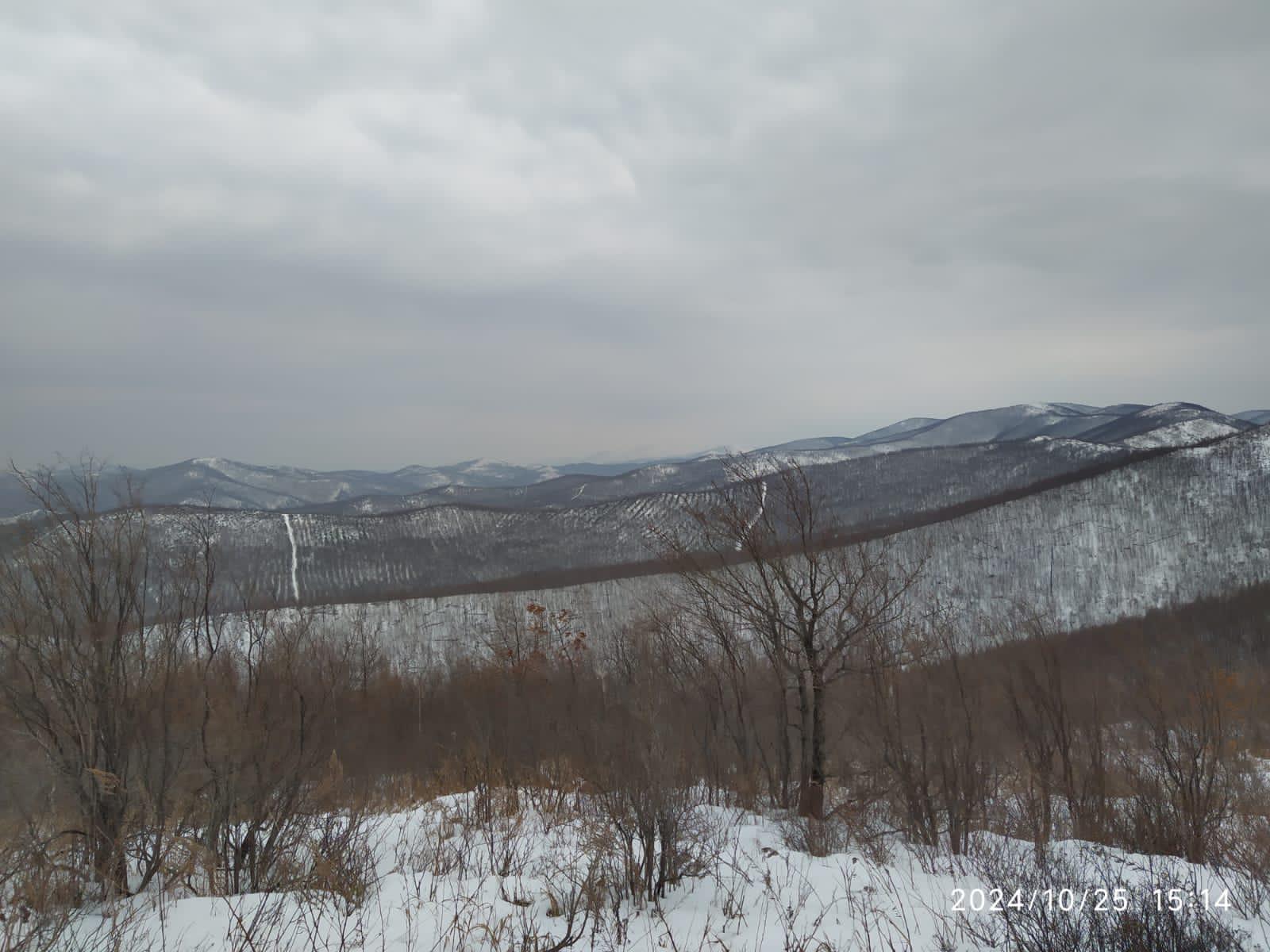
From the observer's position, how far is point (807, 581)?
38.8ft

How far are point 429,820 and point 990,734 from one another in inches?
465

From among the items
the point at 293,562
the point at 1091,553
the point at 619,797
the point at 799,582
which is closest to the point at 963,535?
the point at 1091,553

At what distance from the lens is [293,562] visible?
132 m

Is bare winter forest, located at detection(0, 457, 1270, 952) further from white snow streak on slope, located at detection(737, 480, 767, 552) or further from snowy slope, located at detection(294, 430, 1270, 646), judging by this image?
snowy slope, located at detection(294, 430, 1270, 646)

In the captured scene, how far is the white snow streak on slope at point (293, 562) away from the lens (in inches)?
4686

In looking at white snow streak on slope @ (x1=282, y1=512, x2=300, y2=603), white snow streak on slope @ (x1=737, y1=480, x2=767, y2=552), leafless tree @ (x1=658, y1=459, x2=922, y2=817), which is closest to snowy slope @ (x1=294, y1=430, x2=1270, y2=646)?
white snow streak on slope @ (x1=282, y1=512, x2=300, y2=603)

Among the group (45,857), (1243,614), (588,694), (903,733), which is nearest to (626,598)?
(1243,614)

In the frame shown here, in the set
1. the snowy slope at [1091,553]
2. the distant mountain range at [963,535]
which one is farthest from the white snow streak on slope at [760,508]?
the snowy slope at [1091,553]

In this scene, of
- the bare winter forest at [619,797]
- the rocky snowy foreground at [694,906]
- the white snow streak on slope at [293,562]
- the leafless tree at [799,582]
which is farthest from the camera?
the white snow streak on slope at [293,562]

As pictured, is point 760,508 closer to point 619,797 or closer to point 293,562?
point 619,797

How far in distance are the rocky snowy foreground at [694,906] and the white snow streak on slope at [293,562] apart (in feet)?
358

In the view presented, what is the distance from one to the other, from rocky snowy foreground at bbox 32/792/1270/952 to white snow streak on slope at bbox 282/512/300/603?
109 metres

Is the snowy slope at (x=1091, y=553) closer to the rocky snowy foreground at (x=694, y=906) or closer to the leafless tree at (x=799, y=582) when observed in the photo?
the leafless tree at (x=799, y=582)

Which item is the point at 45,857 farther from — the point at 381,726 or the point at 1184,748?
the point at 381,726
